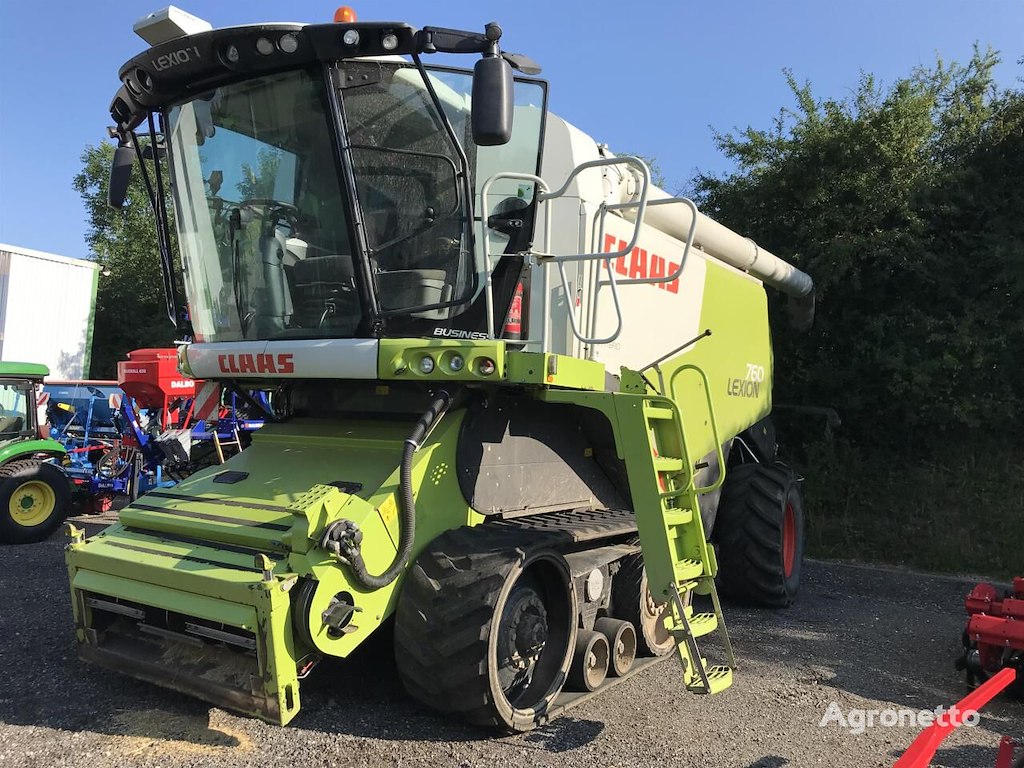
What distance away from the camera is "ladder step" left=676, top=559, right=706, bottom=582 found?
3.44 meters

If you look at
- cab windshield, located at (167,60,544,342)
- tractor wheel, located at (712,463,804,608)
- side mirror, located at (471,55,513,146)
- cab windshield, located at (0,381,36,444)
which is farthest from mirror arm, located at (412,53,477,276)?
cab windshield, located at (0,381,36,444)

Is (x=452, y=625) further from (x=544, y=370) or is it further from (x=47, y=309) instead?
(x=47, y=309)

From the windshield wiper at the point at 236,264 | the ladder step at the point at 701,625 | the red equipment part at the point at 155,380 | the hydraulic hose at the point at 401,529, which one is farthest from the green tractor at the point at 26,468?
the ladder step at the point at 701,625

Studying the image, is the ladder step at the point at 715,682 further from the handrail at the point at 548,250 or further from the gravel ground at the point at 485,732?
the handrail at the point at 548,250

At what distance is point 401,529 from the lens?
126 inches

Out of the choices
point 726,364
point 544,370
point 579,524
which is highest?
point 726,364

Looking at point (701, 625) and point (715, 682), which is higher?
point (701, 625)

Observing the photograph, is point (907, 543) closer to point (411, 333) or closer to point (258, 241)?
point (411, 333)

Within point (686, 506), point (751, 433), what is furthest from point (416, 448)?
point (751, 433)

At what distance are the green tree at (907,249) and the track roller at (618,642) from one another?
6007 millimetres

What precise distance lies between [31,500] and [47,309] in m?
10.3

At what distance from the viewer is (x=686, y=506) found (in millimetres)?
3695

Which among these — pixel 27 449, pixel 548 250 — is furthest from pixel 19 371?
pixel 548 250

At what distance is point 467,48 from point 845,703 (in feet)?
11.8
